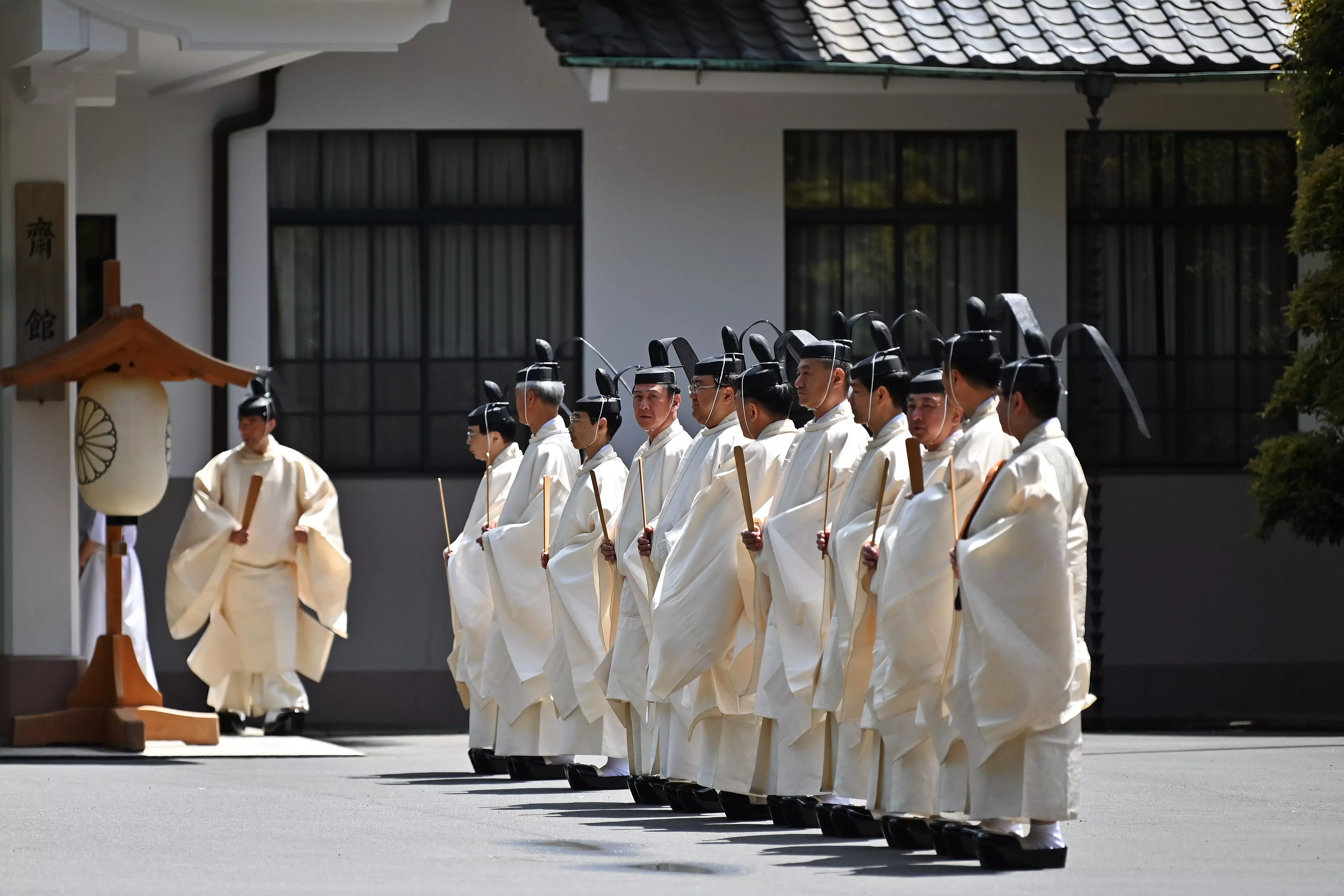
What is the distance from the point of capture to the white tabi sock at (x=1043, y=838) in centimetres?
791

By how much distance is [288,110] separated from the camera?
1551cm

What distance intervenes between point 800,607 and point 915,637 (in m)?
1.21

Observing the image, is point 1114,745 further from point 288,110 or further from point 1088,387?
point 288,110

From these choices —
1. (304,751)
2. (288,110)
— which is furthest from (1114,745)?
(288,110)

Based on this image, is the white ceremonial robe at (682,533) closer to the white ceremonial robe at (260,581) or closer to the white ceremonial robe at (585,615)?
the white ceremonial robe at (585,615)

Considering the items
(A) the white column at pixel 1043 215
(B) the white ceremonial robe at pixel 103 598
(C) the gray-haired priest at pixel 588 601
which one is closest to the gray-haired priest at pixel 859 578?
(C) the gray-haired priest at pixel 588 601

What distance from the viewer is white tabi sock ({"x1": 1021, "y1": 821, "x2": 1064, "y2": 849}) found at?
7906mm

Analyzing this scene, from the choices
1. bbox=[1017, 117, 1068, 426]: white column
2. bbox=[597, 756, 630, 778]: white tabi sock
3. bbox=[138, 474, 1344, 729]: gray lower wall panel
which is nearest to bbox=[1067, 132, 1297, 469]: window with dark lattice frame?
bbox=[1017, 117, 1068, 426]: white column

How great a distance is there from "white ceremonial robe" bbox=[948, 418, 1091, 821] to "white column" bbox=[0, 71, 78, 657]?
23.7 ft

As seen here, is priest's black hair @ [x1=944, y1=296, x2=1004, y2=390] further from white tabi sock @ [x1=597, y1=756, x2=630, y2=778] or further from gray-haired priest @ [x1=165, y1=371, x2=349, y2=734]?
gray-haired priest @ [x1=165, y1=371, x2=349, y2=734]

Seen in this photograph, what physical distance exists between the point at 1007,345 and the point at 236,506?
5.50 m

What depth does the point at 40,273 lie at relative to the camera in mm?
13352

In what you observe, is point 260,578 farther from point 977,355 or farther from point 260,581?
point 977,355

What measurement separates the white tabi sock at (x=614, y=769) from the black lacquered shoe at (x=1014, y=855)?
408 centimetres
